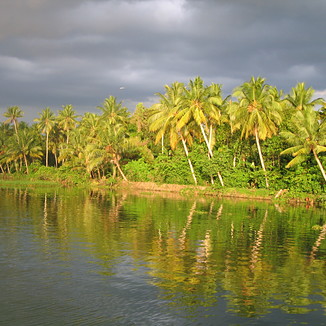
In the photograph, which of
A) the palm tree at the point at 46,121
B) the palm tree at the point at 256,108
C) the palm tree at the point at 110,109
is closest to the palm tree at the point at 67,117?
the palm tree at the point at 46,121

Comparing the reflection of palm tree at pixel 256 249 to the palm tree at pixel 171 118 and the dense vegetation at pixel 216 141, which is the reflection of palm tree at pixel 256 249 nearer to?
the dense vegetation at pixel 216 141

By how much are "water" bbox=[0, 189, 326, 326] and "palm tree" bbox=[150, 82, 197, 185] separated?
2567 cm

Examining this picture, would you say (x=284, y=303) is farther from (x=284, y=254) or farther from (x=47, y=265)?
(x=47, y=265)

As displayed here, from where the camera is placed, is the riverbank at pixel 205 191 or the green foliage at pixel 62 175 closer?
the riverbank at pixel 205 191

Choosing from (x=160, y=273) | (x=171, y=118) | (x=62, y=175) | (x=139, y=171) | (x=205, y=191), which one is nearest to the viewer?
(x=160, y=273)

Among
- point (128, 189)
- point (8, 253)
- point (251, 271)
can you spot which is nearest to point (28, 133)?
point (128, 189)

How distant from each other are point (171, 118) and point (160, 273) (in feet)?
123

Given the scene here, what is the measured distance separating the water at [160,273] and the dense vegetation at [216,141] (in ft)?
59.0

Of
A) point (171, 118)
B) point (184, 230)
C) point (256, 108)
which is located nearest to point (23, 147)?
point (171, 118)

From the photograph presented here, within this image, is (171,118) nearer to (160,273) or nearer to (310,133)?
(310,133)

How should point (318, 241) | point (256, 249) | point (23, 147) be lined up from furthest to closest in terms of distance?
point (23, 147), point (318, 241), point (256, 249)

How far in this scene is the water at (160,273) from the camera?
963 cm

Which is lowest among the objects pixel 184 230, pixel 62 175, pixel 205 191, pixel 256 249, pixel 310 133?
pixel 256 249

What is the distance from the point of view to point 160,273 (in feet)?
42.5
